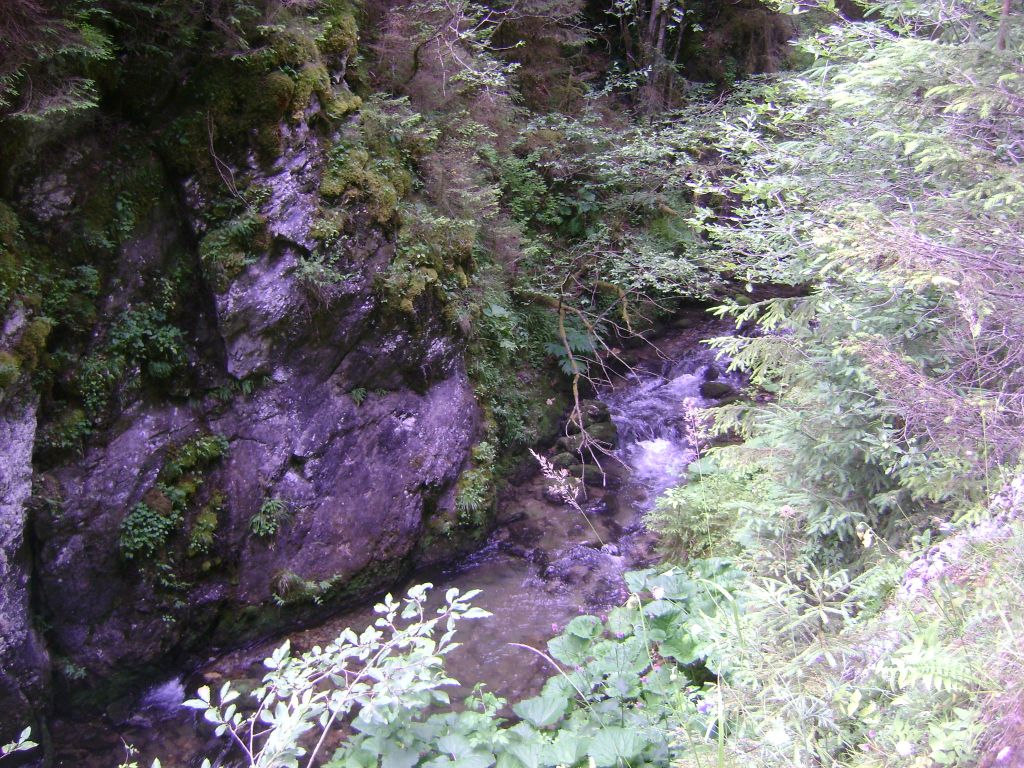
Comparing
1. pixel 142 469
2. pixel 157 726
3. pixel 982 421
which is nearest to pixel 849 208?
pixel 982 421

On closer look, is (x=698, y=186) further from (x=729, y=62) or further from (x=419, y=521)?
(x=729, y=62)

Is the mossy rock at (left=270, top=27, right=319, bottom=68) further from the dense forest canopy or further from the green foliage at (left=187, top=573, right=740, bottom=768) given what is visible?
the green foliage at (left=187, top=573, right=740, bottom=768)

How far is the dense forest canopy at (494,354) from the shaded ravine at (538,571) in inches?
13.4

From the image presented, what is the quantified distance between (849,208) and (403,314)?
14.9 feet

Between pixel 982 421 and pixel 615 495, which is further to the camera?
pixel 615 495

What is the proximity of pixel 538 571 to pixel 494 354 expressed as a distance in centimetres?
305

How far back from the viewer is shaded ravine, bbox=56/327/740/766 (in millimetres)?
5363

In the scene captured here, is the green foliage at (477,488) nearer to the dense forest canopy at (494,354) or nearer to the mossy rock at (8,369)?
the dense forest canopy at (494,354)

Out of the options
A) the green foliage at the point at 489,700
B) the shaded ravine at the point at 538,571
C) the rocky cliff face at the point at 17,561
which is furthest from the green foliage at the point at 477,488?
the rocky cliff face at the point at 17,561

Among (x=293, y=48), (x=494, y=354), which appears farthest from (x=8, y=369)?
(x=494, y=354)

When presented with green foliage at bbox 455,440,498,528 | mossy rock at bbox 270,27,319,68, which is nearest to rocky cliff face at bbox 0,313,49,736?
mossy rock at bbox 270,27,319,68

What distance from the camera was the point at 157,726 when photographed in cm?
527

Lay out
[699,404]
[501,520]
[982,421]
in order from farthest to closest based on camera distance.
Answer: [699,404] < [501,520] < [982,421]

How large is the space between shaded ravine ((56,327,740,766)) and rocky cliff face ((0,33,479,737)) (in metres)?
0.33
